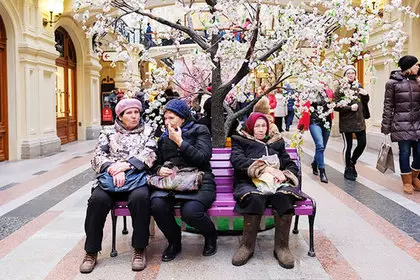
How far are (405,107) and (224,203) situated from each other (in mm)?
3535

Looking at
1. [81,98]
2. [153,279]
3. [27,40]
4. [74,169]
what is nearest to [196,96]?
[153,279]

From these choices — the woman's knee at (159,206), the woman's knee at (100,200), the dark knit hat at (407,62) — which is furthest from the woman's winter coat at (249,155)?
the dark knit hat at (407,62)

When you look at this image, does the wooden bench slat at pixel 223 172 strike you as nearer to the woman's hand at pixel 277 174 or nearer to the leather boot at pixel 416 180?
the woman's hand at pixel 277 174

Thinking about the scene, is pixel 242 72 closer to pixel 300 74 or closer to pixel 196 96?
pixel 300 74

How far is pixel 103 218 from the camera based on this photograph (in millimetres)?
3461

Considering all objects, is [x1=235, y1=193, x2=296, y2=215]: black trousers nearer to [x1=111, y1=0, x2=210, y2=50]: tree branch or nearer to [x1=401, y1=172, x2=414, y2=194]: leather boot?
[x1=111, y1=0, x2=210, y2=50]: tree branch

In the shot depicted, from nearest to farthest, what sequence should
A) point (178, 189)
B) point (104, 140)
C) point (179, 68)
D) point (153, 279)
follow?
1. point (153, 279)
2. point (178, 189)
3. point (104, 140)
4. point (179, 68)

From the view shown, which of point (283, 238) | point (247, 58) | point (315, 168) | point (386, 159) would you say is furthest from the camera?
point (315, 168)

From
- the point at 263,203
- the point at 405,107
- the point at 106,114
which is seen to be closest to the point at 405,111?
the point at 405,107

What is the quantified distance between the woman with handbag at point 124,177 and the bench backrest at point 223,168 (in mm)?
614

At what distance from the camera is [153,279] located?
3.20 m

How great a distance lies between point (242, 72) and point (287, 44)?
1.71 ft

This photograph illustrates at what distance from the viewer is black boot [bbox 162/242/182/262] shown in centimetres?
355

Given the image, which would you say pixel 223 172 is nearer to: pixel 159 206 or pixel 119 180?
pixel 159 206
